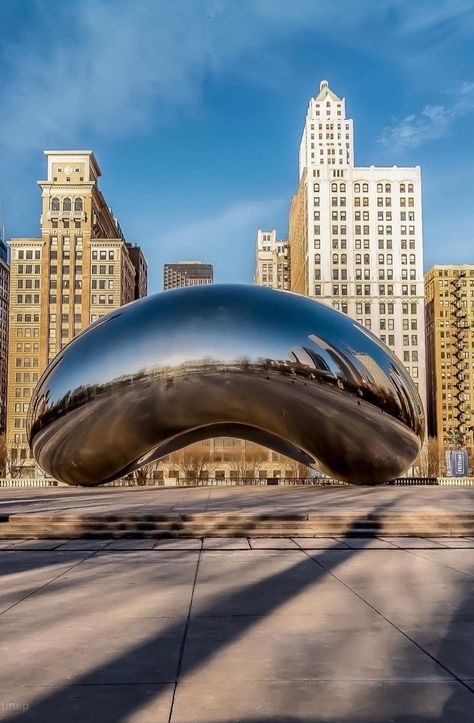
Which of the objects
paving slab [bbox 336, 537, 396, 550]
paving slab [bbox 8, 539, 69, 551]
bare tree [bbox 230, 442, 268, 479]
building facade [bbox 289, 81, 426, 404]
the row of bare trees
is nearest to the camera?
paving slab [bbox 336, 537, 396, 550]

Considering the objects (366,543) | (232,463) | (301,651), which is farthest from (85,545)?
(232,463)

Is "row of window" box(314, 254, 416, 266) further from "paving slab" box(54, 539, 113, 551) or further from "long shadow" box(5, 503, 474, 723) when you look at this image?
"long shadow" box(5, 503, 474, 723)

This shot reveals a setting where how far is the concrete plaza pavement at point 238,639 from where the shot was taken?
125 inches

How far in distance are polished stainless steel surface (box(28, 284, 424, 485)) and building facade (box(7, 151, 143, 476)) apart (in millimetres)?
87605

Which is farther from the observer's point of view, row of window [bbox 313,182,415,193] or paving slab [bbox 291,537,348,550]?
row of window [bbox 313,182,415,193]

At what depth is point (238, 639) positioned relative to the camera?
4262mm

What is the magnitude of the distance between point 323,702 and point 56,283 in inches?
4096

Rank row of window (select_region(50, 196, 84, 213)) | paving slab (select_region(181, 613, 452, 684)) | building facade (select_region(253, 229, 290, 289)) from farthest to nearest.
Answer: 1. building facade (select_region(253, 229, 290, 289))
2. row of window (select_region(50, 196, 84, 213))
3. paving slab (select_region(181, 613, 452, 684))

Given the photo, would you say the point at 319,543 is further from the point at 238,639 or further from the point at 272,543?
the point at 238,639

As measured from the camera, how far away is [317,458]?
593 inches

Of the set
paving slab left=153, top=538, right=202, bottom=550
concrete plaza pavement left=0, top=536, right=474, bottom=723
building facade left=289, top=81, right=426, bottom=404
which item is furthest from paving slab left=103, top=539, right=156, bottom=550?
building facade left=289, top=81, right=426, bottom=404


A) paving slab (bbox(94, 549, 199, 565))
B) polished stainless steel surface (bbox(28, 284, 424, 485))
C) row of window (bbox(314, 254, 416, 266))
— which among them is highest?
row of window (bbox(314, 254, 416, 266))

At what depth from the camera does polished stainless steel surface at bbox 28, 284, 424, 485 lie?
41.8 ft

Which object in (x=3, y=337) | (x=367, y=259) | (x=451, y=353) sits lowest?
(x=451, y=353)
